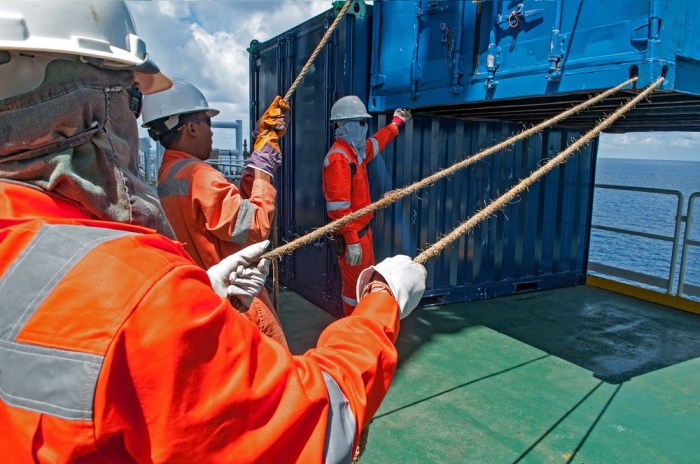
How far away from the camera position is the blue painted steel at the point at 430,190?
5281 millimetres

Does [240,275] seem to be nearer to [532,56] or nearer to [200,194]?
[200,194]

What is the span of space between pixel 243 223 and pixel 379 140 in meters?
2.45

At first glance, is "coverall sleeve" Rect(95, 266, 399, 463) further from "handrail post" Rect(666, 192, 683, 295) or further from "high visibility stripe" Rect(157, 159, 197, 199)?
"handrail post" Rect(666, 192, 683, 295)

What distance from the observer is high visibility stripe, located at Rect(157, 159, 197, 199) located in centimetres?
280

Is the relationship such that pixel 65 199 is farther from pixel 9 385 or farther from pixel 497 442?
pixel 497 442

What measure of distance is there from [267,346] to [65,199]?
54cm

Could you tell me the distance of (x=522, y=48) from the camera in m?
3.85

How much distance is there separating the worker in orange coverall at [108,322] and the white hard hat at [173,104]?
1.71 meters

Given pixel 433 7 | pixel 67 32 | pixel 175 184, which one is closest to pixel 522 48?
pixel 433 7

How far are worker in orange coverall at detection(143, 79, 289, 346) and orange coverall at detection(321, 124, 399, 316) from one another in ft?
4.61

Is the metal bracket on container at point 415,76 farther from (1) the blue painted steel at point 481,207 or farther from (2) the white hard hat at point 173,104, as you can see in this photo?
(2) the white hard hat at point 173,104

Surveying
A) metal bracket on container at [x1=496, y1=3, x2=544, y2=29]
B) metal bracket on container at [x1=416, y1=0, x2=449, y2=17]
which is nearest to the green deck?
metal bracket on container at [x1=496, y1=3, x2=544, y2=29]

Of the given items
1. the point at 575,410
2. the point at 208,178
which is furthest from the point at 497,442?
the point at 208,178

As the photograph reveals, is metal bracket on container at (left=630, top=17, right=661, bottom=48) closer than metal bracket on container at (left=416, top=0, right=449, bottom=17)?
Yes
